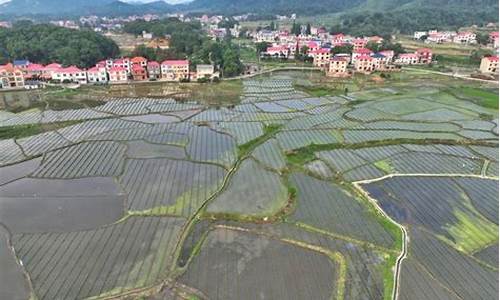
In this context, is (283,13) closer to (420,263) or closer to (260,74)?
(260,74)

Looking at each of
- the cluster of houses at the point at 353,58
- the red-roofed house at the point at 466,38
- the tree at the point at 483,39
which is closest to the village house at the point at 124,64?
the cluster of houses at the point at 353,58

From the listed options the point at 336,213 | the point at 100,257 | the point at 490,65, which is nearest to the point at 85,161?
the point at 100,257

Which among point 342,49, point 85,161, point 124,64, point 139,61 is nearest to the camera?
point 85,161

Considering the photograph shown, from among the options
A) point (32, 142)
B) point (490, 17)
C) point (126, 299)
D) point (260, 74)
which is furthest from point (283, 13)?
point (126, 299)

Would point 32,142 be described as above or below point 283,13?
below

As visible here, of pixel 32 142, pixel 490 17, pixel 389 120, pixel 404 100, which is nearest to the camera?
pixel 32 142

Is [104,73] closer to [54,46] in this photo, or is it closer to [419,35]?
[54,46]

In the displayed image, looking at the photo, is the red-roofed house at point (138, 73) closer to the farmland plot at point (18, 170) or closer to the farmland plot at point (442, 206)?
the farmland plot at point (18, 170)
